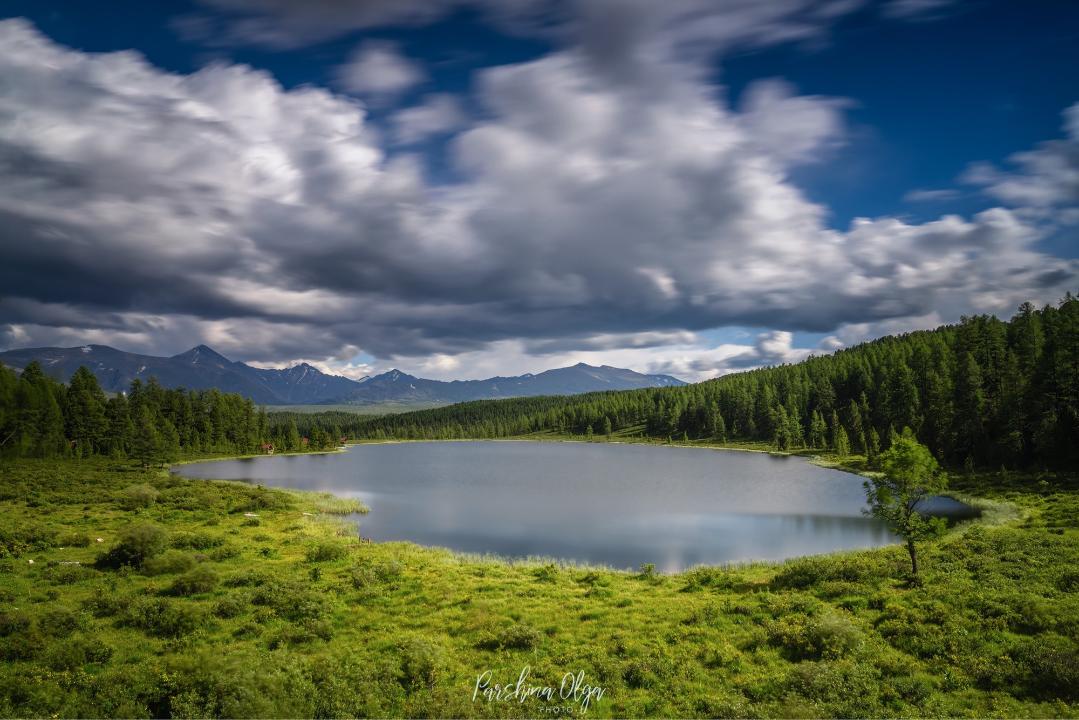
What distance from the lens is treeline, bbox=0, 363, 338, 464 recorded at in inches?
4011

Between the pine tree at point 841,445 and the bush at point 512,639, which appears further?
the pine tree at point 841,445

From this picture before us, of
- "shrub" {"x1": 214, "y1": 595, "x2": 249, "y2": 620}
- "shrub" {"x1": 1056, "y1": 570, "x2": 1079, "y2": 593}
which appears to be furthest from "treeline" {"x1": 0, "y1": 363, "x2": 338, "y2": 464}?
"shrub" {"x1": 1056, "y1": 570, "x2": 1079, "y2": 593}

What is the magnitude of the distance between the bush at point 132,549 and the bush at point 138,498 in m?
25.1

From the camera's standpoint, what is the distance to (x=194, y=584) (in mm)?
28125

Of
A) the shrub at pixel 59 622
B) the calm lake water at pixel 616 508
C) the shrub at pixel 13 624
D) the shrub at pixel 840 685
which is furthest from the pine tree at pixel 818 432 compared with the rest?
the shrub at pixel 13 624

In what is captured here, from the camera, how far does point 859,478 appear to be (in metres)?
89.2

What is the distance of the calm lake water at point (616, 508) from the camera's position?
44.7m

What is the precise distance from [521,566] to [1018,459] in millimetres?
76944

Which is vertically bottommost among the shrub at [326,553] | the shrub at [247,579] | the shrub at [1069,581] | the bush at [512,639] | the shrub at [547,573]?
the shrub at [547,573]

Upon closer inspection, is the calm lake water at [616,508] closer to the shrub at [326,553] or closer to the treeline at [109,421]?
the shrub at [326,553]

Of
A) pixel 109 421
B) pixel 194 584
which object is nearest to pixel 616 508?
pixel 194 584

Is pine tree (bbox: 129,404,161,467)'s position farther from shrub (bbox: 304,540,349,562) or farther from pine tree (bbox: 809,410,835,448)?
pine tree (bbox: 809,410,835,448)

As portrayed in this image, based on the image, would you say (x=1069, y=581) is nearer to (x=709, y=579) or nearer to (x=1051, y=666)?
(x=1051, y=666)

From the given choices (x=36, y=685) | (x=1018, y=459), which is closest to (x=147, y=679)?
(x=36, y=685)
